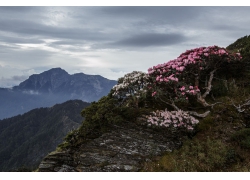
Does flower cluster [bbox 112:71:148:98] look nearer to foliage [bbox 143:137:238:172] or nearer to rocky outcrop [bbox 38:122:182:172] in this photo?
rocky outcrop [bbox 38:122:182:172]

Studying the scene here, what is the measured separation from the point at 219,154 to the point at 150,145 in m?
3.29

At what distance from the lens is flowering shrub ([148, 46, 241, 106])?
13805 millimetres

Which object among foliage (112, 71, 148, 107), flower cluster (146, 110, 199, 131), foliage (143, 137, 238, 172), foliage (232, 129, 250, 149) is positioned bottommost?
foliage (143, 137, 238, 172)

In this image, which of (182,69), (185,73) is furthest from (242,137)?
(185,73)

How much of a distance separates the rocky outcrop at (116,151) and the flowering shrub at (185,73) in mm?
2675

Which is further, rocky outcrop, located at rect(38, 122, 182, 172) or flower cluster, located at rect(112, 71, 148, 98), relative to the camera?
flower cluster, located at rect(112, 71, 148, 98)

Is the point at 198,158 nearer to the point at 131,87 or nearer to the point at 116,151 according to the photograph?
the point at 116,151

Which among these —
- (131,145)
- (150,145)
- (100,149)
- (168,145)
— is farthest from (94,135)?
(168,145)

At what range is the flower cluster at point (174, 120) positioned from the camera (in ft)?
39.0

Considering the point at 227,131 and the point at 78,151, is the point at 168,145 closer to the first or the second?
the point at 227,131

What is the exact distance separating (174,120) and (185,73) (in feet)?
15.0

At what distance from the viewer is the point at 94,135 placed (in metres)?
12.8

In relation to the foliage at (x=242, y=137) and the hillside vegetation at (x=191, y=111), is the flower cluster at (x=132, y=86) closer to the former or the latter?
the hillside vegetation at (x=191, y=111)

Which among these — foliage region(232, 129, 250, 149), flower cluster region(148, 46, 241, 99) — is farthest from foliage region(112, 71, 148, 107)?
foliage region(232, 129, 250, 149)
